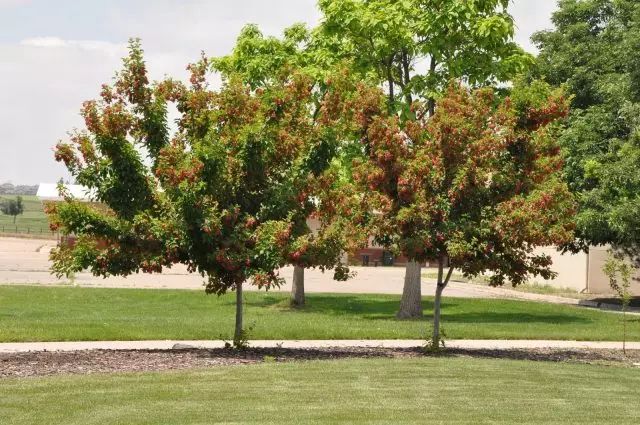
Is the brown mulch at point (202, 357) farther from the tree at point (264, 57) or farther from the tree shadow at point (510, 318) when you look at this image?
the tree at point (264, 57)

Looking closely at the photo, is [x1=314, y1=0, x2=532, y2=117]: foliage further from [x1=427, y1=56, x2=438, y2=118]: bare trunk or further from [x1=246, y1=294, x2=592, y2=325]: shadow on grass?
[x1=246, y1=294, x2=592, y2=325]: shadow on grass

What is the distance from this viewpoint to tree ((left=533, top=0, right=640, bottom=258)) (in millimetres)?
34500

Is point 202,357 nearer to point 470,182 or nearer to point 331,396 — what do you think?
point 331,396

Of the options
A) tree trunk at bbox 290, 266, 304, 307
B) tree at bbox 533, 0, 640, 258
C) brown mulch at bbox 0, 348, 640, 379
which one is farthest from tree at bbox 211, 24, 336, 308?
brown mulch at bbox 0, 348, 640, 379

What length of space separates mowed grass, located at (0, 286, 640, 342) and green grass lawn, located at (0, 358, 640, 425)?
4158mm

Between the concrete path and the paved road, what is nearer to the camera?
the concrete path

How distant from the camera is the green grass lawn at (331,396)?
524 inches

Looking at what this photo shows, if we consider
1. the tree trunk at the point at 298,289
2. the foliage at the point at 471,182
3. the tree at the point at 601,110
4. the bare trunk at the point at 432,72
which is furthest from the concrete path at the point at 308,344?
the tree trunk at the point at 298,289

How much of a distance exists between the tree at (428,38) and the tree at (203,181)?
36.9ft

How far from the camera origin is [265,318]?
96.3 feet

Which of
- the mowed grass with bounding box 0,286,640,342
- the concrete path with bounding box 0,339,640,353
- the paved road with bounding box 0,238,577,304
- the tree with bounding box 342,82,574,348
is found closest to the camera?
the tree with bounding box 342,82,574,348

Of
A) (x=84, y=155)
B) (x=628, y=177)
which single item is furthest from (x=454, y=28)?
(x=84, y=155)

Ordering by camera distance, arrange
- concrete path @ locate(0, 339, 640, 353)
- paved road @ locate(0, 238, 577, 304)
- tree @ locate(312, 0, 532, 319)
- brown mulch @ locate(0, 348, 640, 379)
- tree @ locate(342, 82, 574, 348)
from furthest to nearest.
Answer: paved road @ locate(0, 238, 577, 304) → tree @ locate(312, 0, 532, 319) → concrete path @ locate(0, 339, 640, 353) → tree @ locate(342, 82, 574, 348) → brown mulch @ locate(0, 348, 640, 379)

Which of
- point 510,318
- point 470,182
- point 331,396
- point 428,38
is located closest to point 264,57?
point 428,38
